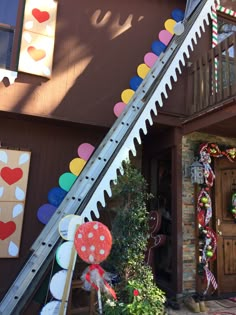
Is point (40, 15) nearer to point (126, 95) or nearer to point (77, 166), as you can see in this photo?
point (126, 95)

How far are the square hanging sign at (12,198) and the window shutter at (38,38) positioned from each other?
4.09ft

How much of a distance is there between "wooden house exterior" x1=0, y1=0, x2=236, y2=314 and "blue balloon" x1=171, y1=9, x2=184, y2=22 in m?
0.08

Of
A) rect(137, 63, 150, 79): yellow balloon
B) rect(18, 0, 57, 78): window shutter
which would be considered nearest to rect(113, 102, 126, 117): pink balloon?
rect(137, 63, 150, 79): yellow balloon

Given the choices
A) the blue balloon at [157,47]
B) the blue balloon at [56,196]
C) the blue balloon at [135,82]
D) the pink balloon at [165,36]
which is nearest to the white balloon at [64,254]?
the blue balloon at [56,196]

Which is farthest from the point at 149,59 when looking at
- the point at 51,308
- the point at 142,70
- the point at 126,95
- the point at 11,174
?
the point at 51,308

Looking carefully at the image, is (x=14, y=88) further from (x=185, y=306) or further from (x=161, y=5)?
(x=185, y=306)

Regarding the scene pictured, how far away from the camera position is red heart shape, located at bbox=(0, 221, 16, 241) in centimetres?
407

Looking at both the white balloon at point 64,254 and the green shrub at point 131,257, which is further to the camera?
the green shrub at point 131,257

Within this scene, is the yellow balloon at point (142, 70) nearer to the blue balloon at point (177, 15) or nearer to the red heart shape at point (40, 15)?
the blue balloon at point (177, 15)

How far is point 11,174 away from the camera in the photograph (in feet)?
13.8

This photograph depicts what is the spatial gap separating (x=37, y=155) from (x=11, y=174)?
0.48 m

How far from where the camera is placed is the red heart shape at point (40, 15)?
14.3 feet

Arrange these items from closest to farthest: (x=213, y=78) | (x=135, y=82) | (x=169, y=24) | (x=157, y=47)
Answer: (x=213, y=78)
(x=135, y=82)
(x=157, y=47)
(x=169, y=24)

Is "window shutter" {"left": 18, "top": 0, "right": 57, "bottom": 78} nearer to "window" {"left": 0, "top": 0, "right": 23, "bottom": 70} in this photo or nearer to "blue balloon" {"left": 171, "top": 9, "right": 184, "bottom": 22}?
"window" {"left": 0, "top": 0, "right": 23, "bottom": 70}
